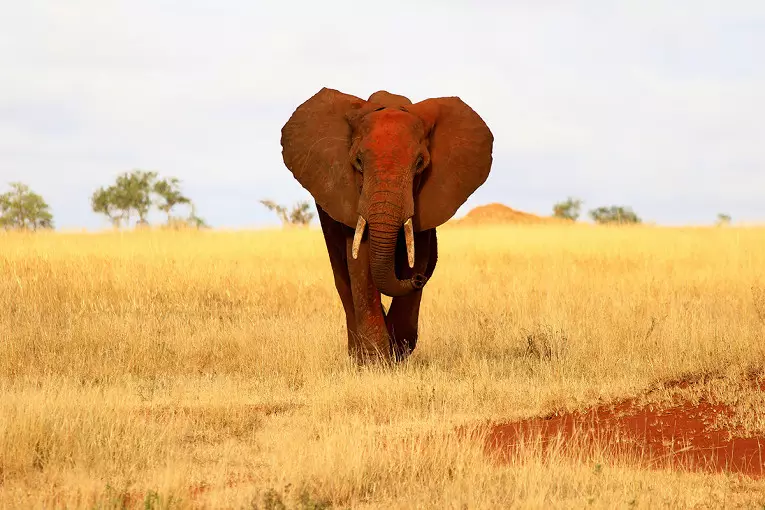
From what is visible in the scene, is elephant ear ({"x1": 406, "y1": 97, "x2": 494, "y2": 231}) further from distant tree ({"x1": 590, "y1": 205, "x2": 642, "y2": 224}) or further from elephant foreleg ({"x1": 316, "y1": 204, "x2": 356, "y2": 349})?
distant tree ({"x1": 590, "y1": 205, "x2": 642, "y2": 224})

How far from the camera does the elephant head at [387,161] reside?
311 inches

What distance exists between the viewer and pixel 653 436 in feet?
22.6

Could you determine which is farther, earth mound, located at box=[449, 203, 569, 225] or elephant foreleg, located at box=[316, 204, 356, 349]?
earth mound, located at box=[449, 203, 569, 225]

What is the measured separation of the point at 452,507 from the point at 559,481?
0.78m

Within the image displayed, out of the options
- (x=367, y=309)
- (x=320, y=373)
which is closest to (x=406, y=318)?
(x=367, y=309)

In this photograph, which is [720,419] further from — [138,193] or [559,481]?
[138,193]

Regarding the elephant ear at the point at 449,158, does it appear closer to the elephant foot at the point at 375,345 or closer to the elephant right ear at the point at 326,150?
the elephant right ear at the point at 326,150

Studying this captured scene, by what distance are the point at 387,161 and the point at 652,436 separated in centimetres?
304

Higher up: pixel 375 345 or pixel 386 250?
pixel 386 250

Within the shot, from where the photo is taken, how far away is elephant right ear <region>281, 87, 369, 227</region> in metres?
8.36

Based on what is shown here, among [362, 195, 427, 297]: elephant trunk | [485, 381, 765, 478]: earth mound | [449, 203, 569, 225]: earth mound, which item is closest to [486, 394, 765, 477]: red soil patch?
→ [485, 381, 765, 478]: earth mound

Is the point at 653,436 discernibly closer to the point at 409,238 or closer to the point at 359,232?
Answer: the point at 409,238

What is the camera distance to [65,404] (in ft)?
23.1

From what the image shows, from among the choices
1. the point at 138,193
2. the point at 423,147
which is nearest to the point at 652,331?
the point at 423,147
